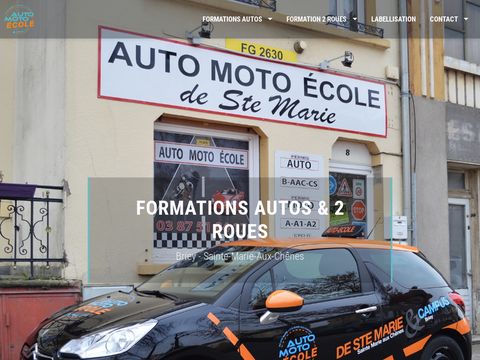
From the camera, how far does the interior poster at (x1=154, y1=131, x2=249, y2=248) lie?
29.1 ft

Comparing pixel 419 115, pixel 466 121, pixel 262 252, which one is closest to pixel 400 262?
pixel 262 252

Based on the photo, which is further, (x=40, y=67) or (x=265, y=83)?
(x=265, y=83)

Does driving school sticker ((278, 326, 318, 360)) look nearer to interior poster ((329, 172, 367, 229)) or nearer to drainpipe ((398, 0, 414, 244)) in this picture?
interior poster ((329, 172, 367, 229))

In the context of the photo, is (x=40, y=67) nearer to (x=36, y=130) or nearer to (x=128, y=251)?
(x=36, y=130)

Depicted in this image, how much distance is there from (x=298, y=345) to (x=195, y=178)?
4.42 m

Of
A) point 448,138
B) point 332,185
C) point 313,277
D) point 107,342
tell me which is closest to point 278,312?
point 313,277

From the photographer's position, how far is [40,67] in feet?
27.5

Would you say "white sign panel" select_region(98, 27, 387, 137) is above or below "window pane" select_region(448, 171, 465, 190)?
above

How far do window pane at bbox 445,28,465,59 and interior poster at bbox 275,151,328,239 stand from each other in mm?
4347

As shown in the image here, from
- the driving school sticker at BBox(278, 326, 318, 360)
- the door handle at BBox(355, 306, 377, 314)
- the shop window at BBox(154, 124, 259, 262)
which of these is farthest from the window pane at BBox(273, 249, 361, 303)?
the shop window at BBox(154, 124, 259, 262)

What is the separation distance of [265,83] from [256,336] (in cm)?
541

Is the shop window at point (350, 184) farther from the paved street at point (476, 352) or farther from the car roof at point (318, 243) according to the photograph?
the car roof at point (318, 243)

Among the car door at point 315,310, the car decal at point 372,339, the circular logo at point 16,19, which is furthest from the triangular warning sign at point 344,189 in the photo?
the circular logo at point 16,19

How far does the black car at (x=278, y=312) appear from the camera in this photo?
15.1 feet
